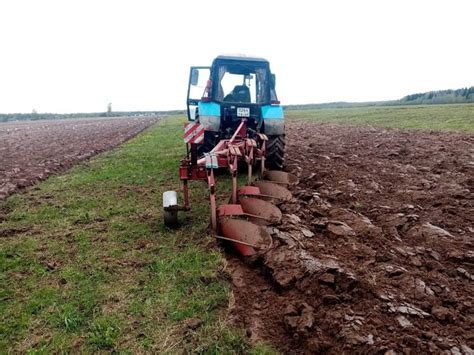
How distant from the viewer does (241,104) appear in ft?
25.4

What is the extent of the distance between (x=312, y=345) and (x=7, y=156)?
1355cm

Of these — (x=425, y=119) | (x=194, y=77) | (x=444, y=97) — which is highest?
(x=194, y=77)

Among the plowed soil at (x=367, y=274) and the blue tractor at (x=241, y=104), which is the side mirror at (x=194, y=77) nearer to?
the blue tractor at (x=241, y=104)

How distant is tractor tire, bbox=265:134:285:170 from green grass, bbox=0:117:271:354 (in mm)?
1887

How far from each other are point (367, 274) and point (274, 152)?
14.5 ft

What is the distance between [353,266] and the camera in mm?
3500

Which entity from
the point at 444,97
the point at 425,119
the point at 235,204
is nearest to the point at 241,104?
the point at 235,204

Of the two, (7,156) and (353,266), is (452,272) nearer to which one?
(353,266)

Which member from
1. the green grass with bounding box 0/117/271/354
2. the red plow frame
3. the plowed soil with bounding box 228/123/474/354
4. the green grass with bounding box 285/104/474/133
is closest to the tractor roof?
the red plow frame

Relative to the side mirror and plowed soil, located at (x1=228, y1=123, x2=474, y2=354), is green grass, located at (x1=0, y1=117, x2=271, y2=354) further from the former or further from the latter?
the side mirror

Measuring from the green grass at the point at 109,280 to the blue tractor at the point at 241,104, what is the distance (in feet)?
5.73

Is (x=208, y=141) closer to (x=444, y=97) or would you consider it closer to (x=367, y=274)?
(x=367, y=274)

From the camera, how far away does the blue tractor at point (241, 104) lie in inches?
298

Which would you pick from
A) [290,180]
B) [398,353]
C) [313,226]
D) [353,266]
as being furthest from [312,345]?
[290,180]
